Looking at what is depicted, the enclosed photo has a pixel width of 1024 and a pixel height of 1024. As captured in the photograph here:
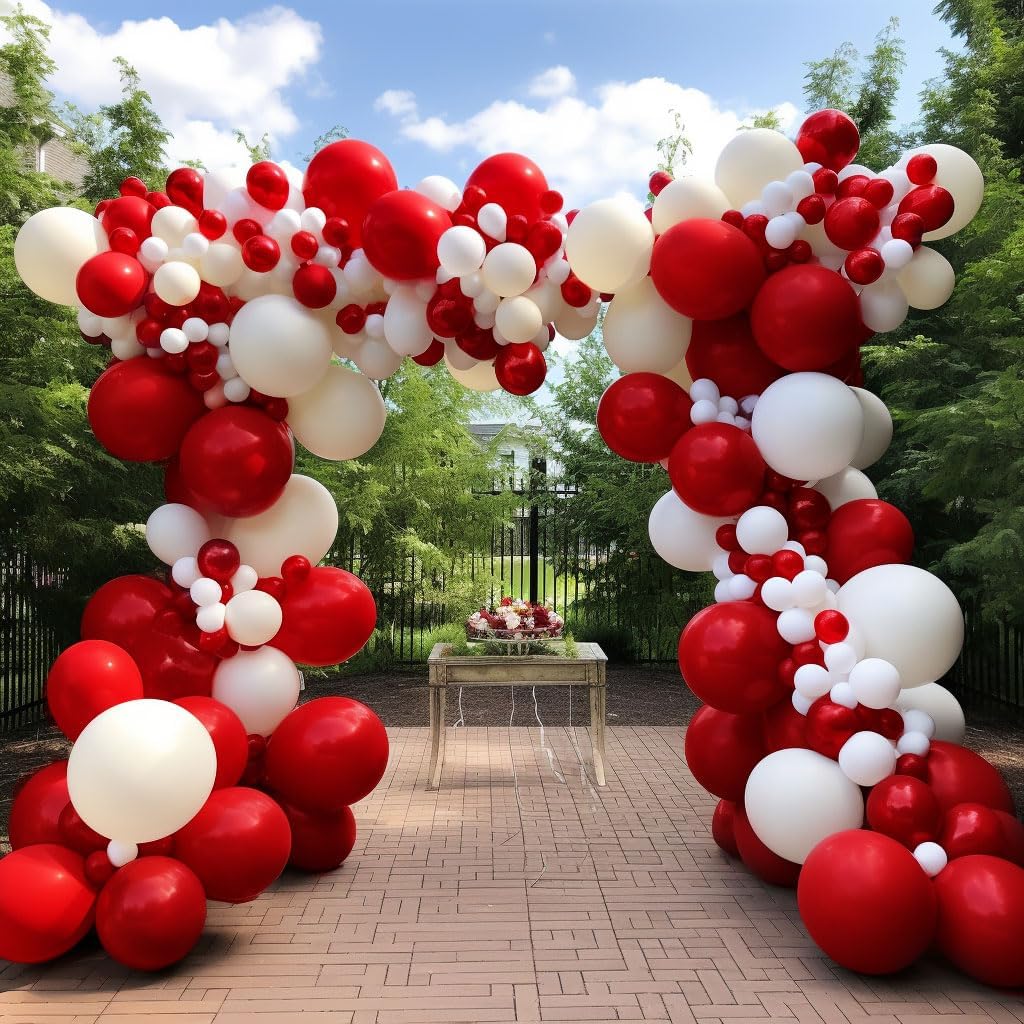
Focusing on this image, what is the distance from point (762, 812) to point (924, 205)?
247 centimetres

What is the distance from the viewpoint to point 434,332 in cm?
416

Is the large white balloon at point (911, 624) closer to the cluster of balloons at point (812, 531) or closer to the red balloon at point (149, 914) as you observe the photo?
the cluster of balloons at point (812, 531)

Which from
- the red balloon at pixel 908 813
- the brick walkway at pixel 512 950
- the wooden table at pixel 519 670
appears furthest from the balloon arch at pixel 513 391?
the wooden table at pixel 519 670

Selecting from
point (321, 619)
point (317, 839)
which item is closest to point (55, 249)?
point (321, 619)

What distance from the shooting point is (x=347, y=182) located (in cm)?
409

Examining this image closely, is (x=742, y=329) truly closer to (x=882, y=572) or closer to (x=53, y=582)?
(x=882, y=572)

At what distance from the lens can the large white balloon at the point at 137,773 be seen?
325 cm

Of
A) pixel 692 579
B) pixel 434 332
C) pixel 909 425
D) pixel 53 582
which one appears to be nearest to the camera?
pixel 434 332

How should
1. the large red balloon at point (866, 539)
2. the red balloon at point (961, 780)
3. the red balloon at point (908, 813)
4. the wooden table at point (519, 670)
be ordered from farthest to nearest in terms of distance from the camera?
the wooden table at point (519, 670) → the large red balloon at point (866, 539) → the red balloon at point (961, 780) → the red balloon at point (908, 813)

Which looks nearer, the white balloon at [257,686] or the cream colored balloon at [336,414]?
the white balloon at [257,686]

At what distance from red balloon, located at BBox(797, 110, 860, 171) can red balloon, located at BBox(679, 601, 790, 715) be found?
1917 millimetres

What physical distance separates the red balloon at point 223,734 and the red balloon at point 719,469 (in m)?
2.09

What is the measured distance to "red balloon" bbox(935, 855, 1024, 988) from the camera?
3170 millimetres

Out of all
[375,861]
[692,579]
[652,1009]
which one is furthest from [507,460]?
[652,1009]
